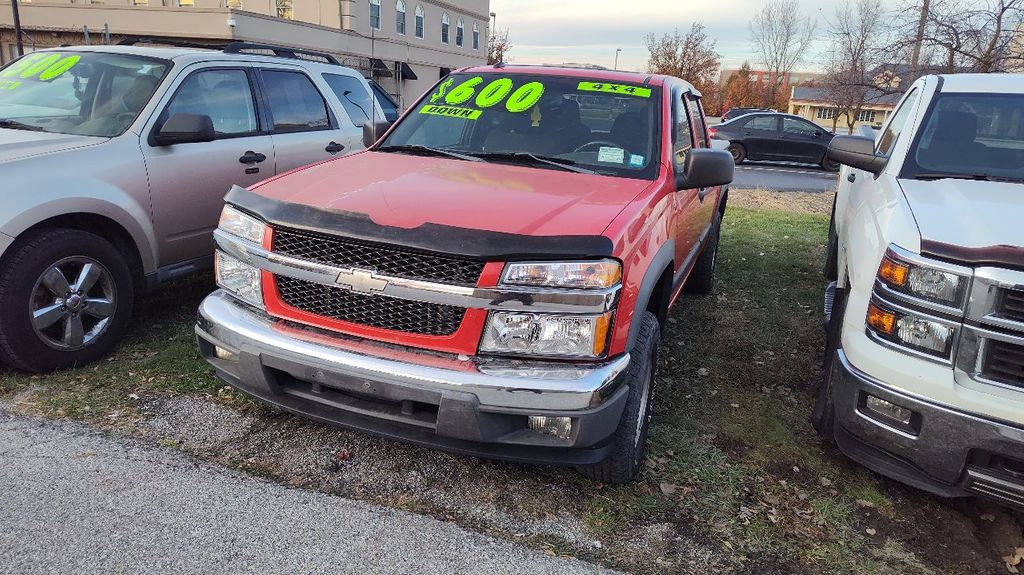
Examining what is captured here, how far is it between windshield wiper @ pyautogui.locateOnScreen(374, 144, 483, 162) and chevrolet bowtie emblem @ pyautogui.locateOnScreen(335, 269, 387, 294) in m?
1.30

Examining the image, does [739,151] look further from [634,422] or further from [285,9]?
[285,9]

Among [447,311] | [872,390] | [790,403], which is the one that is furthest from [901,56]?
[447,311]

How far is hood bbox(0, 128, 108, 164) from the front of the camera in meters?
3.67


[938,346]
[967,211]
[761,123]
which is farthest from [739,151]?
[938,346]

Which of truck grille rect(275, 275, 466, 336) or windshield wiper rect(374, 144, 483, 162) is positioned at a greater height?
windshield wiper rect(374, 144, 483, 162)

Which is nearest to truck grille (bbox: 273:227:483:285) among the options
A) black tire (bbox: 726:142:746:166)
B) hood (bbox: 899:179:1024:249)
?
hood (bbox: 899:179:1024:249)

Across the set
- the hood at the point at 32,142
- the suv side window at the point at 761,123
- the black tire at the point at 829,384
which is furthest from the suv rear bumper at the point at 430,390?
the suv side window at the point at 761,123

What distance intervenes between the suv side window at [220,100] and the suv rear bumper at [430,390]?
2.37m

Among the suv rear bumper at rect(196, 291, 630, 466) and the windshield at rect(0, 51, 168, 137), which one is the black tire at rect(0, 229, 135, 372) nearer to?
the windshield at rect(0, 51, 168, 137)

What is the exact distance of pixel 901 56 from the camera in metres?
14.5

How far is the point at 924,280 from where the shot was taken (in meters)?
2.72

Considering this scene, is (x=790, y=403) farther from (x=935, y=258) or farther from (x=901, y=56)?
(x=901, y=56)

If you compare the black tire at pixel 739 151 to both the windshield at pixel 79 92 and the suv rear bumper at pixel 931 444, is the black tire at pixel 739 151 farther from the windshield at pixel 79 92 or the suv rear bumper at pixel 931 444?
the suv rear bumper at pixel 931 444

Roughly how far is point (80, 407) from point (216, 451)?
2.89 ft
